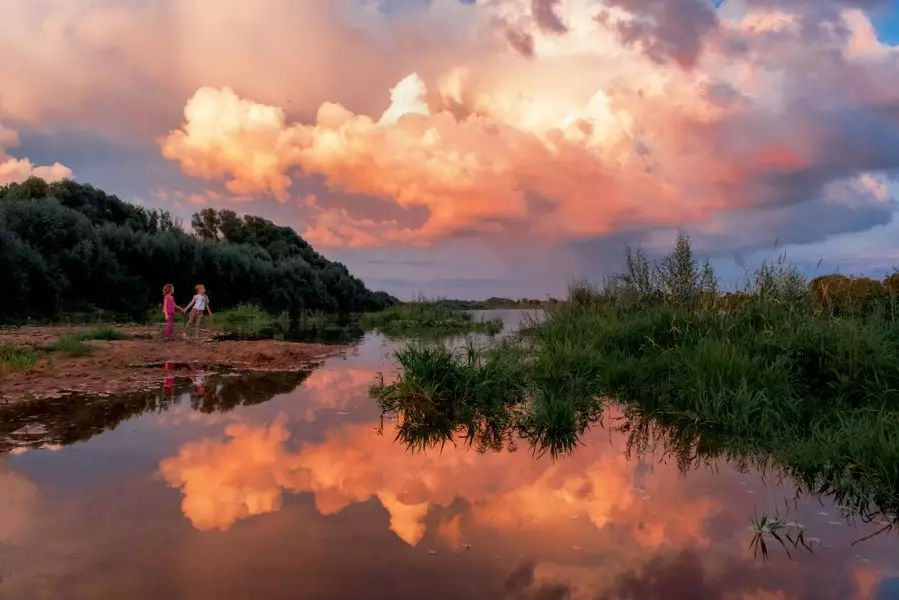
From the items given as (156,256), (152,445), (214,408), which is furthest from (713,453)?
(156,256)

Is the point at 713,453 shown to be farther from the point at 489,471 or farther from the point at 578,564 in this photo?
the point at 578,564

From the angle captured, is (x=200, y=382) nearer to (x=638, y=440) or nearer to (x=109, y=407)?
(x=109, y=407)

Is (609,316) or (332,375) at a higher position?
(609,316)

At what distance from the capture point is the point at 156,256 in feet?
134

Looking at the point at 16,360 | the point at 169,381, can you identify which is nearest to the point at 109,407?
the point at 169,381

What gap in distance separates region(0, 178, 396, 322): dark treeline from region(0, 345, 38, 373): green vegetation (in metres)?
17.6

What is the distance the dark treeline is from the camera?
29.9 m

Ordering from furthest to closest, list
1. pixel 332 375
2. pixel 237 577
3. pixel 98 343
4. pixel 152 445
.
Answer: pixel 98 343 < pixel 332 375 < pixel 152 445 < pixel 237 577

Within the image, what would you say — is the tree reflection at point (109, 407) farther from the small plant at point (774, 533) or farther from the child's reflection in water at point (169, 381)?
the small plant at point (774, 533)

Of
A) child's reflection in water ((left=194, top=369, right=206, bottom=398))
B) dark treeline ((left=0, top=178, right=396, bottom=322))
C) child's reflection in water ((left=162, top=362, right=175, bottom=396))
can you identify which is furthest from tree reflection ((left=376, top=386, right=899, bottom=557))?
dark treeline ((left=0, top=178, right=396, bottom=322))

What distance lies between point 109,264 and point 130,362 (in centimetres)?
2546

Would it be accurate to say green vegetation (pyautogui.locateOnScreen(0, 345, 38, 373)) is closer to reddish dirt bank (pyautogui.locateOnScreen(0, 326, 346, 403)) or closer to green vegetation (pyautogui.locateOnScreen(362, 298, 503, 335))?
reddish dirt bank (pyautogui.locateOnScreen(0, 326, 346, 403))

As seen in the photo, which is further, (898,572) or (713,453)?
(713,453)

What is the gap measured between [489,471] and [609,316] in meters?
8.74
